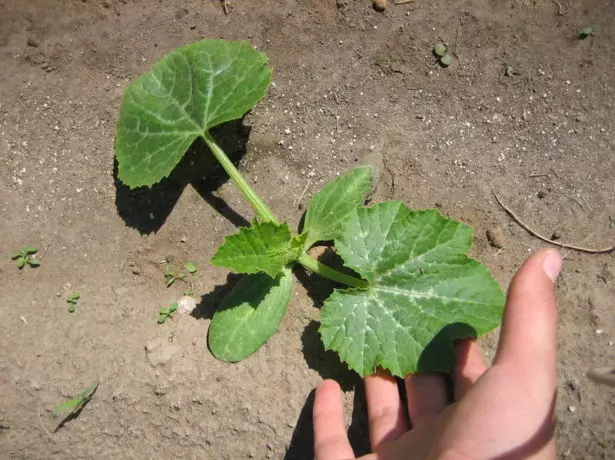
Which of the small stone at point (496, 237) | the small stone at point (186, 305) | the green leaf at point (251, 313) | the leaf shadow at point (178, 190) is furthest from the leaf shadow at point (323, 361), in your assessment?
the small stone at point (496, 237)

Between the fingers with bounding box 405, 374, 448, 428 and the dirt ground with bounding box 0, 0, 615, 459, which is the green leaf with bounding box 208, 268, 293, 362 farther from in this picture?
the fingers with bounding box 405, 374, 448, 428

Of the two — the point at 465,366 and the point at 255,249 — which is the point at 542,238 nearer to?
the point at 465,366

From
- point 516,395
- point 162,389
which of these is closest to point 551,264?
point 516,395

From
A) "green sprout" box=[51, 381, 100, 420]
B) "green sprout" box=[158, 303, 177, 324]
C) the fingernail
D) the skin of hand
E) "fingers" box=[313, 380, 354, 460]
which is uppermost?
the fingernail

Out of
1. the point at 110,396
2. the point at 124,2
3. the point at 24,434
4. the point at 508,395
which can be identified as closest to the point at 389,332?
the point at 508,395

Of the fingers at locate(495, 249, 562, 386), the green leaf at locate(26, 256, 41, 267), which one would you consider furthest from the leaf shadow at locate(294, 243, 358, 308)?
the green leaf at locate(26, 256, 41, 267)
